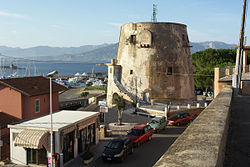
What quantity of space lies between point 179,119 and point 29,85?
52.0 ft

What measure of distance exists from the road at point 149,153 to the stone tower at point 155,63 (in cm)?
1226

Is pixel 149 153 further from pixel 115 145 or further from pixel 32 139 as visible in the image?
pixel 32 139

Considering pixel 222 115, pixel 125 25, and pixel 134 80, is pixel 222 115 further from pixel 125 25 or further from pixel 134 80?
pixel 125 25

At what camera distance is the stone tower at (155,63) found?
120ft

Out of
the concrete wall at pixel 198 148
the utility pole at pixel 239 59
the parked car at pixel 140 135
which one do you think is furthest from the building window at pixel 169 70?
the concrete wall at pixel 198 148

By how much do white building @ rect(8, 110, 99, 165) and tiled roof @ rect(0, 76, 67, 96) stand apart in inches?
168

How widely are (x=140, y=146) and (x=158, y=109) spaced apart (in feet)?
39.2

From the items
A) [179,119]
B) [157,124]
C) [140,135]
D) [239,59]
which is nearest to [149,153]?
[140,135]

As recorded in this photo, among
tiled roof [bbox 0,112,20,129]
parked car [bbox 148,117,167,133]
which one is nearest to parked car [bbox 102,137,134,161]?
parked car [bbox 148,117,167,133]

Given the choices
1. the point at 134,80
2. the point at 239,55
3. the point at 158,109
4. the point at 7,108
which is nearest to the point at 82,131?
the point at 7,108

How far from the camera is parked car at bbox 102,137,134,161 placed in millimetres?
16594

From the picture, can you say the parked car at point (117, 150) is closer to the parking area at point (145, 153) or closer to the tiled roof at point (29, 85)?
the parking area at point (145, 153)

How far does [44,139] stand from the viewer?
51.1 ft

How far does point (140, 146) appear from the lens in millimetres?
20703
